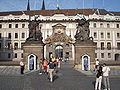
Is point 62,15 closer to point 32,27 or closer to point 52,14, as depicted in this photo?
point 52,14

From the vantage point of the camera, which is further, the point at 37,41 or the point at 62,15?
the point at 62,15

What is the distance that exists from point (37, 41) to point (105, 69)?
11.3 metres

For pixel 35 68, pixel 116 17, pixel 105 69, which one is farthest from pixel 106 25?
pixel 105 69

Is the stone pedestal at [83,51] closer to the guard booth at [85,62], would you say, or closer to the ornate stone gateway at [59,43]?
the guard booth at [85,62]

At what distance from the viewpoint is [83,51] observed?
733 inches

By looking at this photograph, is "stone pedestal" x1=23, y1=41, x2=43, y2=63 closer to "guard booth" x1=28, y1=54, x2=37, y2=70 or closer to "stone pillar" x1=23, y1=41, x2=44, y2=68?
"stone pillar" x1=23, y1=41, x2=44, y2=68

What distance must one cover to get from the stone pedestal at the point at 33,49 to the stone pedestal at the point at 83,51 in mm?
3905

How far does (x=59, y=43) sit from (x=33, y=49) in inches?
1147

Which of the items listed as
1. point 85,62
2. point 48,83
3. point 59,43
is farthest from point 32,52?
point 59,43

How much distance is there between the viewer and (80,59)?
18625 millimetres

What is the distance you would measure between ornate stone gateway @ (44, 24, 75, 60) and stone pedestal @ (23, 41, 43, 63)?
28.8m

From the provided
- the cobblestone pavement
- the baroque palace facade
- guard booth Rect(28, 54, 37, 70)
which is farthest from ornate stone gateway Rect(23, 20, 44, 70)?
the baroque palace facade

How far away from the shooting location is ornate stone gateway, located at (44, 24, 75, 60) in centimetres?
4784

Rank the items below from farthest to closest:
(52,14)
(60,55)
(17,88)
→ 1. (52,14)
2. (60,55)
3. (17,88)
